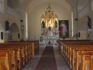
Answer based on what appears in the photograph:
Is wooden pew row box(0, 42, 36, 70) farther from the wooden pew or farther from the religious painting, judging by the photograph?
the religious painting

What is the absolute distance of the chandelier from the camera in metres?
38.6

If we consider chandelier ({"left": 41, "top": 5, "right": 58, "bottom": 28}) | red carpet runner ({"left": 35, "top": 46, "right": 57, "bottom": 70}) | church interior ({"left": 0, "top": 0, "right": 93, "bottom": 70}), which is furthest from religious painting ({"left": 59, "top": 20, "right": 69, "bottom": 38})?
red carpet runner ({"left": 35, "top": 46, "right": 57, "bottom": 70})

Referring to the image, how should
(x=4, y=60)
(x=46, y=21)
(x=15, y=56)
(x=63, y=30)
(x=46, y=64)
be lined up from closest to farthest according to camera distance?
(x=4, y=60) < (x=15, y=56) < (x=46, y=64) < (x=46, y=21) < (x=63, y=30)

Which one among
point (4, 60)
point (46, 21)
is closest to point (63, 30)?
point (46, 21)

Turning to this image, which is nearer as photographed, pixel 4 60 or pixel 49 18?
pixel 4 60

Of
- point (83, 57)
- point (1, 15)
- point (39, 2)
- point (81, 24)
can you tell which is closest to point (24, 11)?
point (39, 2)

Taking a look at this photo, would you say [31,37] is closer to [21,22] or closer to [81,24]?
[21,22]

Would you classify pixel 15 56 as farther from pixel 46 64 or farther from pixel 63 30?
pixel 63 30

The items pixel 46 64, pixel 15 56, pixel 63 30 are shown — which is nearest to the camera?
pixel 15 56

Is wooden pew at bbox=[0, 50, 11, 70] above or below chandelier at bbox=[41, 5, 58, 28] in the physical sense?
below

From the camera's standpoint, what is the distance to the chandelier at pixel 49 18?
3862cm

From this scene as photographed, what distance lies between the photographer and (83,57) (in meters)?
7.32

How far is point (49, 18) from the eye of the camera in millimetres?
39125

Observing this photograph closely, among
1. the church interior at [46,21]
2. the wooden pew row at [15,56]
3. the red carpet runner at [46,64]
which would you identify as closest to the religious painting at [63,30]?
the church interior at [46,21]
